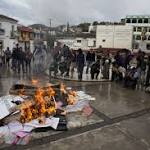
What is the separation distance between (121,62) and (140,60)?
4.03 ft

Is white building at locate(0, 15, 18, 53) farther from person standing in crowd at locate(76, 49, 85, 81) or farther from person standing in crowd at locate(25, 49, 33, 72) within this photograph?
person standing in crowd at locate(76, 49, 85, 81)

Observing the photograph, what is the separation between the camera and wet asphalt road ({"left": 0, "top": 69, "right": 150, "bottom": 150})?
5672 millimetres

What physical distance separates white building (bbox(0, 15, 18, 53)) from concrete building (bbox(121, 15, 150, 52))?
30.0m

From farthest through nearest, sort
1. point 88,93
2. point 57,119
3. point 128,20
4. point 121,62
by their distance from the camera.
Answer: point 128,20
point 121,62
point 88,93
point 57,119

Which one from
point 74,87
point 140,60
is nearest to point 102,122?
Answer: point 74,87

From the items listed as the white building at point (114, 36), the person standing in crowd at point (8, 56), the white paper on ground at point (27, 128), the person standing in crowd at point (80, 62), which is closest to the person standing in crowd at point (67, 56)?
the person standing in crowd at point (80, 62)

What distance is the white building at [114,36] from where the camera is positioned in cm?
6212

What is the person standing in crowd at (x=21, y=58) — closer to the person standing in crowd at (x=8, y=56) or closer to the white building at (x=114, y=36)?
the person standing in crowd at (x=8, y=56)

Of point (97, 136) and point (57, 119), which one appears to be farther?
point (57, 119)

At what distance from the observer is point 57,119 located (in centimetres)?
666

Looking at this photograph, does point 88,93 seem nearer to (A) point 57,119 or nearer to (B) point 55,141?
(A) point 57,119

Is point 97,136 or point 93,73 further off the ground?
point 93,73

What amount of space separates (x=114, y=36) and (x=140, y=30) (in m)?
6.19

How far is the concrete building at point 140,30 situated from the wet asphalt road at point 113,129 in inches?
2069
